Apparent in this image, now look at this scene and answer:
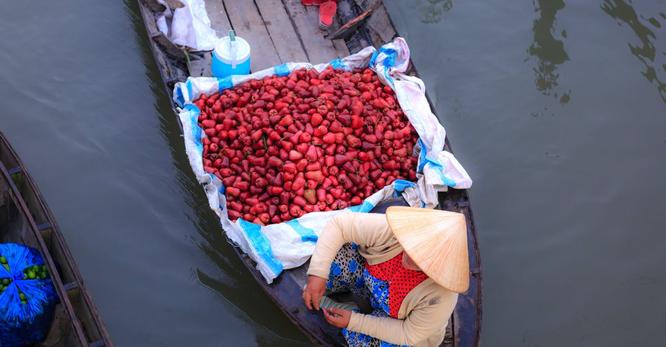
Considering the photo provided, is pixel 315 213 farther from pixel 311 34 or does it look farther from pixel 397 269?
pixel 311 34

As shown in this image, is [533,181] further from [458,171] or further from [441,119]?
[458,171]

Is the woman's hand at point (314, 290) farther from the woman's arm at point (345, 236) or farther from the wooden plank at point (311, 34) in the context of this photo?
the wooden plank at point (311, 34)

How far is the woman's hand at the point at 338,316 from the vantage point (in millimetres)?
3475

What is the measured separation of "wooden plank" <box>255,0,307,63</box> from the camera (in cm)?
534

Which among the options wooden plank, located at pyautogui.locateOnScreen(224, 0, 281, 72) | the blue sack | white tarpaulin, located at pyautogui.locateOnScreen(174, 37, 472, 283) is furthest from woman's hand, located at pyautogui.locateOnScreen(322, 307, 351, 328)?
wooden plank, located at pyautogui.locateOnScreen(224, 0, 281, 72)

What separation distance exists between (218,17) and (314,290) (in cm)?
300

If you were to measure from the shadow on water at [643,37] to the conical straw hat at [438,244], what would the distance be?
4207mm

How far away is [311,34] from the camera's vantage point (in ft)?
18.0

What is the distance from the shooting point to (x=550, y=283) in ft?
16.4

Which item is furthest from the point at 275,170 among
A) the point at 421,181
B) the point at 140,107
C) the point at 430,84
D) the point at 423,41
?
the point at 423,41

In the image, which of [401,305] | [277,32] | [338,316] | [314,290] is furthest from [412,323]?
[277,32]

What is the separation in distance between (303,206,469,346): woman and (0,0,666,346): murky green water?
120cm

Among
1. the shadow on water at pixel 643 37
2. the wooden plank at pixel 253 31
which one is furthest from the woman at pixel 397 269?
the shadow on water at pixel 643 37

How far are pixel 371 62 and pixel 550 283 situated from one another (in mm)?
2330
